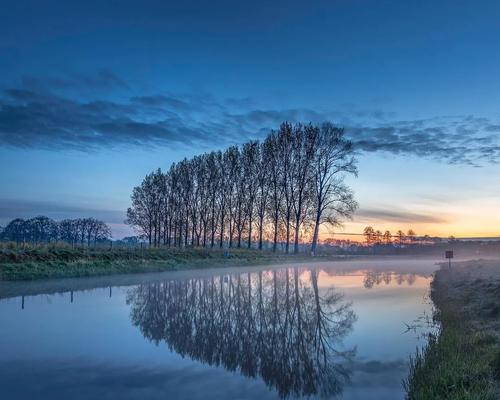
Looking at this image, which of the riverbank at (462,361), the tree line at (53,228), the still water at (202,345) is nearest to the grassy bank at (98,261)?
the still water at (202,345)

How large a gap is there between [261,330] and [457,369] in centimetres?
531

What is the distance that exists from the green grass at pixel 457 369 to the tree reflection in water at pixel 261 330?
118 cm

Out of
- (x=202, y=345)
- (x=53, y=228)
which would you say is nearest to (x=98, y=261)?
(x=202, y=345)

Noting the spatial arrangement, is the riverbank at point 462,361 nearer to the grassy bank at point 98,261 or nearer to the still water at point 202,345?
the still water at point 202,345

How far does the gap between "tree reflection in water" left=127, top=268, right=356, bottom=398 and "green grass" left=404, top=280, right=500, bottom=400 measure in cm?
118

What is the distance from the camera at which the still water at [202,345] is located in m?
6.57

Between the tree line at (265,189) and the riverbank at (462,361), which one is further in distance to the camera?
the tree line at (265,189)

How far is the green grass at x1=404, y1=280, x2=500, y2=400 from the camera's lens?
5.58 m

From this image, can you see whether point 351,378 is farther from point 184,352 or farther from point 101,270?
point 101,270

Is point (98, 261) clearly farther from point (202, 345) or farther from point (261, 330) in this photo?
point (202, 345)

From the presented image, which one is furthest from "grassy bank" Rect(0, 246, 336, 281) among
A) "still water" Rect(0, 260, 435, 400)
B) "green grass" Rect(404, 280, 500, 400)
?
"green grass" Rect(404, 280, 500, 400)

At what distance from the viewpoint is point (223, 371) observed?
738cm

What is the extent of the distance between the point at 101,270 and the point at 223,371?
20.2 meters

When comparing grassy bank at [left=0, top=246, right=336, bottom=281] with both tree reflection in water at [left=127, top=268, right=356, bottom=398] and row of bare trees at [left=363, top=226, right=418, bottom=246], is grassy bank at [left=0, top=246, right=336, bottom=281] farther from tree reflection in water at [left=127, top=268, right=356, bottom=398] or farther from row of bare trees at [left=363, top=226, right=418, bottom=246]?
row of bare trees at [left=363, top=226, right=418, bottom=246]
